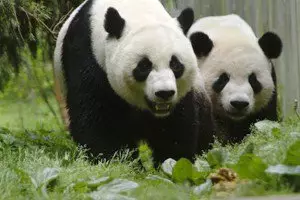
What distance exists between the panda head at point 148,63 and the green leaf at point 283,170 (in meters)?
1.80

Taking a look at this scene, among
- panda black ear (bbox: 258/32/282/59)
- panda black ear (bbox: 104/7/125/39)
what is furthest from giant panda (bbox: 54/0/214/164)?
panda black ear (bbox: 258/32/282/59)

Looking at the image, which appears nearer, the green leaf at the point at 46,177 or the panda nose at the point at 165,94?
the green leaf at the point at 46,177

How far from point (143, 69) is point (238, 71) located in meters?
2.00

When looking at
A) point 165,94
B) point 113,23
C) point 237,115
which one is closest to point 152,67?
point 165,94

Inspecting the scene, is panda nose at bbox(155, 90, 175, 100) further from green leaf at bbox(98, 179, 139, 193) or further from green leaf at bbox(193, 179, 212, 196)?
green leaf at bbox(98, 179, 139, 193)

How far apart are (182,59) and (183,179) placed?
1385 millimetres

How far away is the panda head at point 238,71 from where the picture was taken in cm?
807

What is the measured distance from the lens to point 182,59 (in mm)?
6449

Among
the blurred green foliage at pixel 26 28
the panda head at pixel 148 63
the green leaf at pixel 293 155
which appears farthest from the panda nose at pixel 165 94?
the blurred green foliage at pixel 26 28

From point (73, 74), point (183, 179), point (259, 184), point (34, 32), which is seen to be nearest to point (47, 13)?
point (34, 32)

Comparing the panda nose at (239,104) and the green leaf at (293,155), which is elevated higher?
the green leaf at (293,155)

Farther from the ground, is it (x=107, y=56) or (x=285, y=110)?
(x=107, y=56)

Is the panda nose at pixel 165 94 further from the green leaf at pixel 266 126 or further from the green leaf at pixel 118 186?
the green leaf at pixel 118 186

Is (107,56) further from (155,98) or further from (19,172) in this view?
(19,172)
